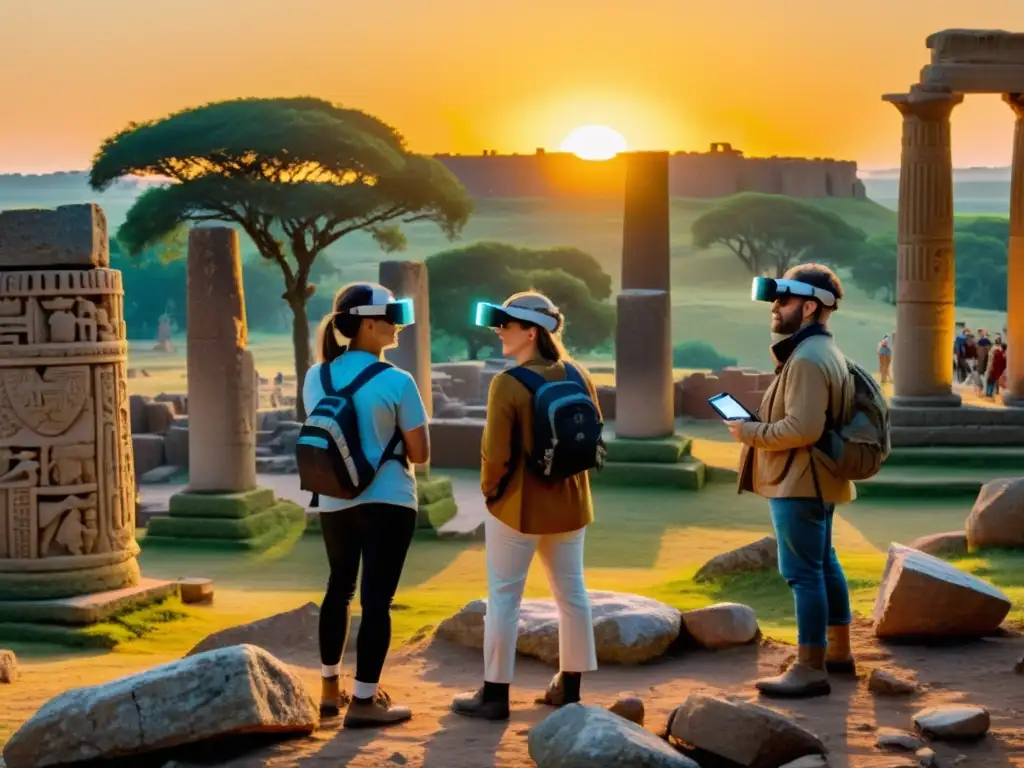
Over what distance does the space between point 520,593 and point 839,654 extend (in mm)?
1516

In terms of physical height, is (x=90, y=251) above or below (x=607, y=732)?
above

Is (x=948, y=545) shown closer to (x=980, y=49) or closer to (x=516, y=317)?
(x=516, y=317)

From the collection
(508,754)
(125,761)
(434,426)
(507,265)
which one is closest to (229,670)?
(125,761)

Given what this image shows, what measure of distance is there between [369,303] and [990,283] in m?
72.0

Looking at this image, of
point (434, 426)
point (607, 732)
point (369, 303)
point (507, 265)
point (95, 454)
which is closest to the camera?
point (607, 732)

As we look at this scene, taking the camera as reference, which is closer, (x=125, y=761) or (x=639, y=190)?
(x=125, y=761)

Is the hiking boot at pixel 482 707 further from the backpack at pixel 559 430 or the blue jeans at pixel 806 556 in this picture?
the blue jeans at pixel 806 556

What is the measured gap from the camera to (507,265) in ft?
173

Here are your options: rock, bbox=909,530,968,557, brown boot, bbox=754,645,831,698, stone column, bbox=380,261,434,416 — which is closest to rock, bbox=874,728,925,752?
brown boot, bbox=754,645,831,698

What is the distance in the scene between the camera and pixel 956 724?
6.37 meters

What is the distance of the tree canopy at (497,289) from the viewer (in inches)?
2029

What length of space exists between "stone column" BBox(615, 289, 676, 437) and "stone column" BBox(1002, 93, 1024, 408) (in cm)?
453

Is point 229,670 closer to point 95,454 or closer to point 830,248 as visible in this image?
point 95,454

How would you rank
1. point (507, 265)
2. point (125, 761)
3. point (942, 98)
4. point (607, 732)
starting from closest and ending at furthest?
1. point (607, 732)
2. point (125, 761)
3. point (942, 98)
4. point (507, 265)
